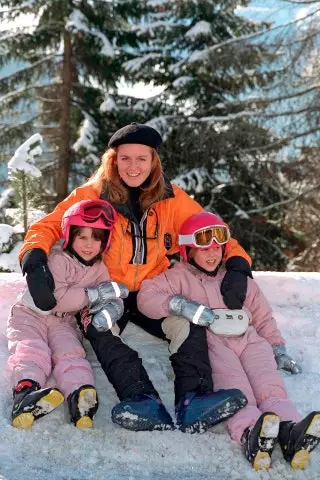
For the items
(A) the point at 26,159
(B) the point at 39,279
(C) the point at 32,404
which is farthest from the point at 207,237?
(A) the point at 26,159

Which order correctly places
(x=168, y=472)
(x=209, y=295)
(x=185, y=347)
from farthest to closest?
(x=209, y=295), (x=185, y=347), (x=168, y=472)

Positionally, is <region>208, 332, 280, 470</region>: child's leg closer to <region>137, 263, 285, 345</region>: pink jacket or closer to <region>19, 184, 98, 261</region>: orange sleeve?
<region>137, 263, 285, 345</region>: pink jacket

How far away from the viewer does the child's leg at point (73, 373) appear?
2.70m

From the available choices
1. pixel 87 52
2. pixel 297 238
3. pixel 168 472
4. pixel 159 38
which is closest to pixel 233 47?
pixel 159 38

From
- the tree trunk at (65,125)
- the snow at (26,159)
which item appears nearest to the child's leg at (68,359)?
the snow at (26,159)

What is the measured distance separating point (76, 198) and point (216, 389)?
62.5 inches

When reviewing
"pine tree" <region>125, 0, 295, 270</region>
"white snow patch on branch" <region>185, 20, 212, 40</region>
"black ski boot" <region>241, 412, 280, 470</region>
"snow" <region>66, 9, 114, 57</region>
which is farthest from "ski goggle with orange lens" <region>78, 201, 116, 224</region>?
"white snow patch on branch" <region>185, 20, 212, 40</region>

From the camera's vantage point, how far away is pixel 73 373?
2.89 metres

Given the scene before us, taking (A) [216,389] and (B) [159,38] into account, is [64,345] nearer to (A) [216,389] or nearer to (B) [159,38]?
(A) [216,389]

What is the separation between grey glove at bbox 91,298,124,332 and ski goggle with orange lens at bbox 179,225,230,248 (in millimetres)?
693

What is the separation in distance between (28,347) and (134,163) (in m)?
1.36

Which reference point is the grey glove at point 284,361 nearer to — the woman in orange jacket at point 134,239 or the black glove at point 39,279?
the woman in orange jacket at point 134,239

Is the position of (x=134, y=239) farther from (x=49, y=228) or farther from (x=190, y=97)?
(x=190, y=97)

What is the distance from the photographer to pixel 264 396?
2865mm
